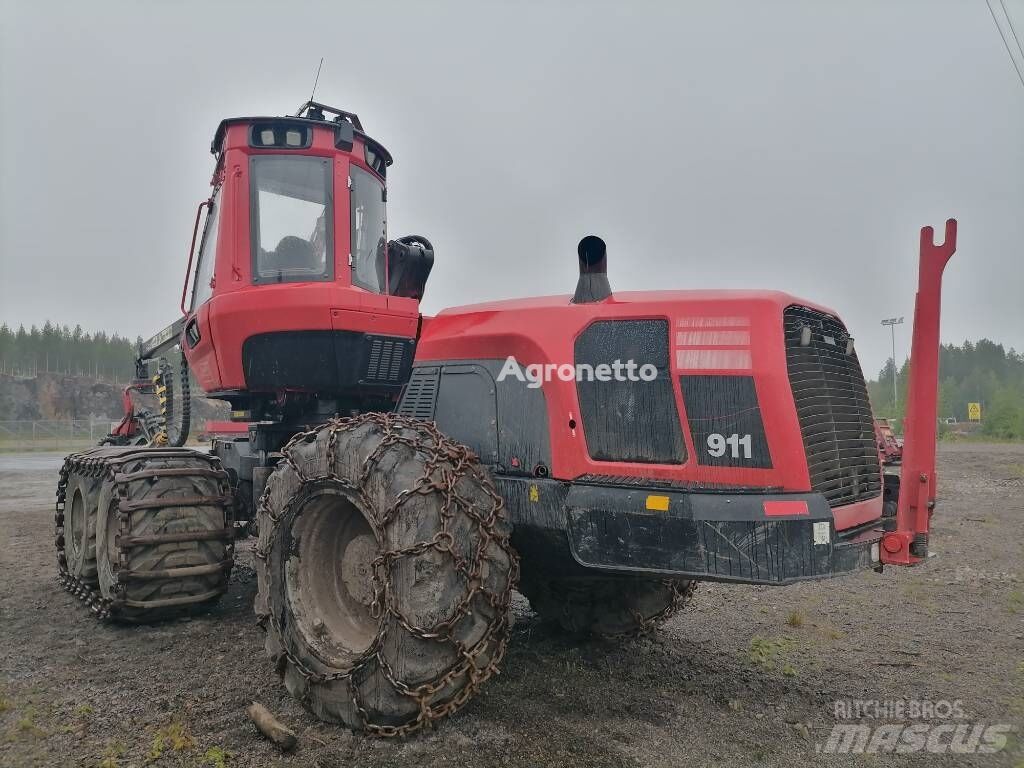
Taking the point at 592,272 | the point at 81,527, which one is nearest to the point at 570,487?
the point at 592,272

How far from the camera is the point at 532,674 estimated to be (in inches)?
160

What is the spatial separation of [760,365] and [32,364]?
88.5 metres

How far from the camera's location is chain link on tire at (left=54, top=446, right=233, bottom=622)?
15.7ft

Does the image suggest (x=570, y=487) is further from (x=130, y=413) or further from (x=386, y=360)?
(x=130, y=413)

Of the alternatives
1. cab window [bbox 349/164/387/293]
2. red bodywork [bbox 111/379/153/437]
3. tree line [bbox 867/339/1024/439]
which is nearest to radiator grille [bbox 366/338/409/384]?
cab window [bbox 349/164/387/293]

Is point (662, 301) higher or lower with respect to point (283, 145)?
lower

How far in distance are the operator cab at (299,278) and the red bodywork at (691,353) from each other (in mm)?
1601

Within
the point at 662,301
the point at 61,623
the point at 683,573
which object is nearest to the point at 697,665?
the point at 683,573

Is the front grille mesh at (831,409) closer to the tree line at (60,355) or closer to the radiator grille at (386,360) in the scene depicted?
the radiator grille at (386,360)

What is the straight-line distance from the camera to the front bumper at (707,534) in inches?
116

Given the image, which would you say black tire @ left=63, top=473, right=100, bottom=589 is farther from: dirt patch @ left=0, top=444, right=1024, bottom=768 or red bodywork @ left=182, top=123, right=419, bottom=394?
red bodywork @ left=182, top=123, right=419, bottom=394

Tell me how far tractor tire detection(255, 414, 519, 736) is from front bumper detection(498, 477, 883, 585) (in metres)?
0.34

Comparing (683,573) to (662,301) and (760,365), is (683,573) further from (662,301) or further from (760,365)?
(662,301)

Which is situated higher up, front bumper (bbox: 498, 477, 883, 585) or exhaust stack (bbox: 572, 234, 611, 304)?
exhaust stack (bbox: 572, 234, 611, 304)
